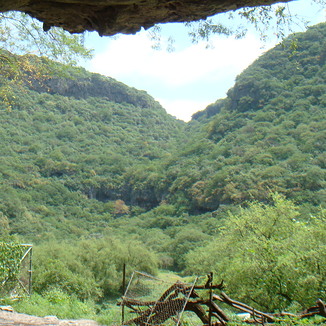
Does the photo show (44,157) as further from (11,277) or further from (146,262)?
(11,277)

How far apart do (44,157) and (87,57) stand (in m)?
46.5

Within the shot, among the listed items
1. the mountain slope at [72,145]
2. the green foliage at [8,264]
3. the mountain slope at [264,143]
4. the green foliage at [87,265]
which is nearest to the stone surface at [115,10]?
the green foliage at [8,264]

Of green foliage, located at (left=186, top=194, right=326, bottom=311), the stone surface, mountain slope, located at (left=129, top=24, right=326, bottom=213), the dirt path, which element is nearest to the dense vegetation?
green foliage, located at (left=186, top=194, right=326, bottom=311)

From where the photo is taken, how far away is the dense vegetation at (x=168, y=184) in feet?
46.1

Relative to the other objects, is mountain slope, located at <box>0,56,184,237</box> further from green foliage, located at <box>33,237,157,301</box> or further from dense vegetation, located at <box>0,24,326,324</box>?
green foliage, located at <box>33,237,157,301</box>

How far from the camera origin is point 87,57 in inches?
390

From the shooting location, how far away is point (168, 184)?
56.5m

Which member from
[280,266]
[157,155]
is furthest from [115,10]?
[157,155]

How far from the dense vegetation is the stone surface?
19.1 ft

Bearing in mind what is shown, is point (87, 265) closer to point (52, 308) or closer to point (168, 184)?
point (52, 308)

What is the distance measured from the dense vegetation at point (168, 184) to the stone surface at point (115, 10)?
229 inches

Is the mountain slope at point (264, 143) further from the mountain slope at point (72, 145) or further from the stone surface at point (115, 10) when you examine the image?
the stone surface at point (115, 10)

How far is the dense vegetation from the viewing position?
14047mm

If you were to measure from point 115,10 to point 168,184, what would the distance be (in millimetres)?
52609
